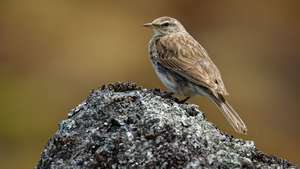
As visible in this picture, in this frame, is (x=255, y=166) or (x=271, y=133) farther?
(x=271, y=133)

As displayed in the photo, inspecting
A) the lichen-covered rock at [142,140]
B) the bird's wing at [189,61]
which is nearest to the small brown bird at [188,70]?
→ the bird's wing at [189,61]

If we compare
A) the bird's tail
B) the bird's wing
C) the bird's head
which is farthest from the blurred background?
the bird's tail

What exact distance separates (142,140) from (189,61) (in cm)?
433

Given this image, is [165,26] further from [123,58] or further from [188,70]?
[123,58]

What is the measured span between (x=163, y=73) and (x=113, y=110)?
376 centimetres

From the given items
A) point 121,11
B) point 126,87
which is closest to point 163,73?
point 126,87

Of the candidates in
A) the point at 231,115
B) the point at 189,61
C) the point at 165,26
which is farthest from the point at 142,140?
the point at 165,26

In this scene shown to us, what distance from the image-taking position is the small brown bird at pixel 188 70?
433 inches

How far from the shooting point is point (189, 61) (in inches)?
457

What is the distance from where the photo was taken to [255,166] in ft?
23.2

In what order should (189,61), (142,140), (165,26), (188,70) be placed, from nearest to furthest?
(142,140)
(188,70)
(189,61)
(165,26)

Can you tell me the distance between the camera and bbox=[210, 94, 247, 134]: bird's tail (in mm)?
10664

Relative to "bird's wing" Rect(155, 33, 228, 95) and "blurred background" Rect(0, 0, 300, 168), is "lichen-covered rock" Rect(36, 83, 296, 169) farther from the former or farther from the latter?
"blurred background" Rect(0, 0, 300, 168)

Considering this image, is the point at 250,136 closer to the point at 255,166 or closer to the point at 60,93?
the point at 60,93
